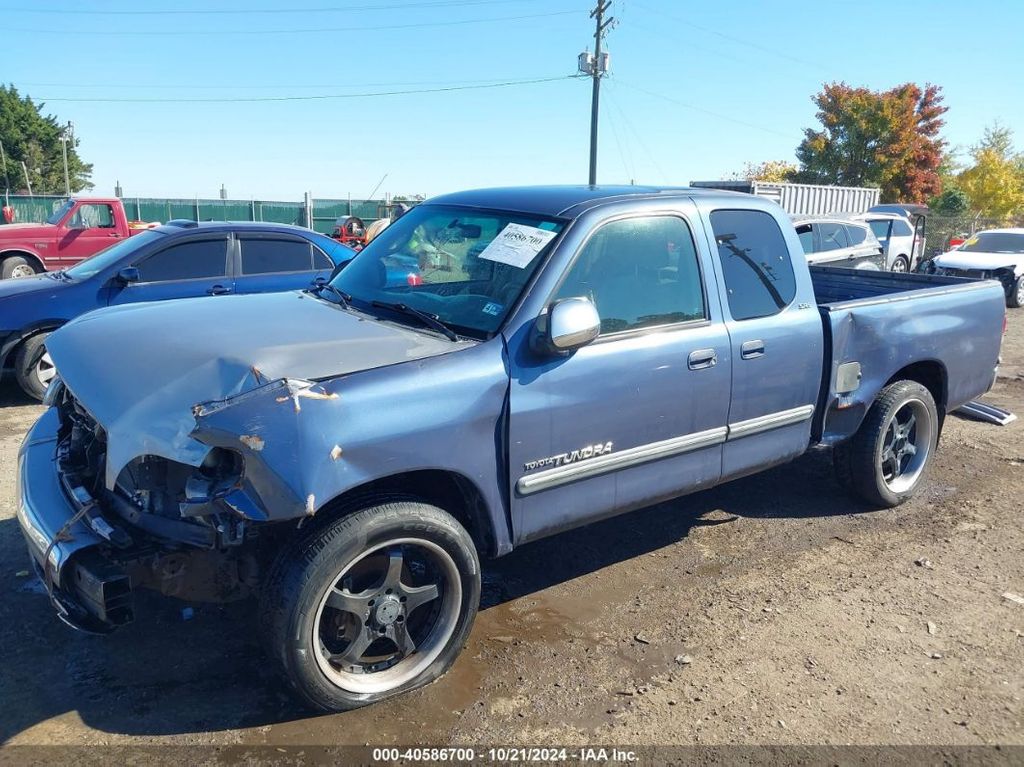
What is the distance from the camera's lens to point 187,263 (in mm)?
7715

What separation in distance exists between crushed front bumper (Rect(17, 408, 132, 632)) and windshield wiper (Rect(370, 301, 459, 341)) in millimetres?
1505

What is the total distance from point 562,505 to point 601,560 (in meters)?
1.06

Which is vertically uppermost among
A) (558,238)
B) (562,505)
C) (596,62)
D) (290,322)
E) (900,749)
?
(596,62)

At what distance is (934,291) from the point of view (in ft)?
16.6

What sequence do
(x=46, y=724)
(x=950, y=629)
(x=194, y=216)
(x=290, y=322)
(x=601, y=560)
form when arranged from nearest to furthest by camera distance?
(x=46, y=724), (x=290, y=322), (x=950, y=629), (x=601, y=560), (x=194, y=216)

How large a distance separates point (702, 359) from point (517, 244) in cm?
105

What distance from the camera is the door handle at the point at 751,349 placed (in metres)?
3.99

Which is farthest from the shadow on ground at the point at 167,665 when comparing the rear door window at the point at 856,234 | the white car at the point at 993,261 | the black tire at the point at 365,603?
the white car at the point at 993,261

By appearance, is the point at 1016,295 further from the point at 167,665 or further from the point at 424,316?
the point at 167,665

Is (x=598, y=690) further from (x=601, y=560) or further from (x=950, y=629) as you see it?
(x=950, y=629)

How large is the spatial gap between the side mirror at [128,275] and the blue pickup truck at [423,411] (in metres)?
3.75

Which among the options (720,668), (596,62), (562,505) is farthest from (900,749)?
(596,62)

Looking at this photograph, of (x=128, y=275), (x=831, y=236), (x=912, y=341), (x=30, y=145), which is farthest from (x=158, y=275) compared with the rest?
(x=30, y=145)

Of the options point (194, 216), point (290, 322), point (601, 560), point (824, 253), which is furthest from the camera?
point (194, 216)
